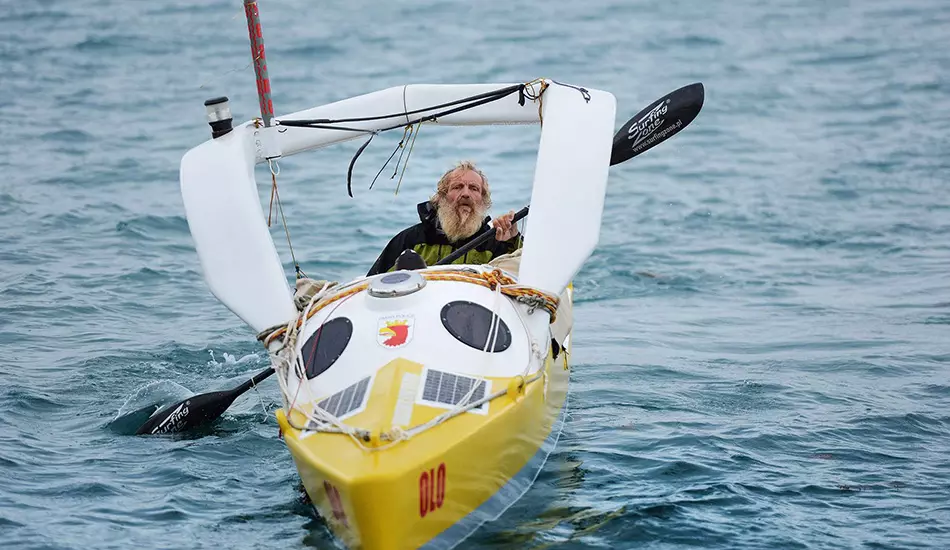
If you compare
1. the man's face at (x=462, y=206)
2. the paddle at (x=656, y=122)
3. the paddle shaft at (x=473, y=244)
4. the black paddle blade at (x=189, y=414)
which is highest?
the paddle at (x=656, y=122)

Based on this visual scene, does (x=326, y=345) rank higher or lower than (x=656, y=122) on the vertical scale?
lower

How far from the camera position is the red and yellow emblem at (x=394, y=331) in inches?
213

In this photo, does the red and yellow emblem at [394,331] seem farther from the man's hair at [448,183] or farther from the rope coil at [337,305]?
the man's hair at [448,183]

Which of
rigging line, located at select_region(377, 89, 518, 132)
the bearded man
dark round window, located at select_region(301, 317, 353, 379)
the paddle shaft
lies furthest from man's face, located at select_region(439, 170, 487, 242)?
dark round window, located at select_region(301, 317, 353, 379)

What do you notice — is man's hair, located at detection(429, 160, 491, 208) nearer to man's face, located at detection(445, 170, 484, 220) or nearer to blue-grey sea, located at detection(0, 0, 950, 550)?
man's face, located at detection(445, 170, 484, 220)

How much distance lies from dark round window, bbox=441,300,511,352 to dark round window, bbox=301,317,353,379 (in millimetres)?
480

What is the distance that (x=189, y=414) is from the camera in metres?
6.88

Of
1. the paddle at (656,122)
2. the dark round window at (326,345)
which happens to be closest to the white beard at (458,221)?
the paddle at (656,122)

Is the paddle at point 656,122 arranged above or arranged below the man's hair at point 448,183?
above

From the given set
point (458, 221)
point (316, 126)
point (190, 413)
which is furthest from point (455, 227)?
point (190, 413)

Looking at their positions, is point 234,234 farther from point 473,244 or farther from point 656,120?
point 656,120

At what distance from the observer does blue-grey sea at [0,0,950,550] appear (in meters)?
5.92

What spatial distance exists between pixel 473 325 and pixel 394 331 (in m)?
0.40

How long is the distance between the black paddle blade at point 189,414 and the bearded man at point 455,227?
1.23 meters
